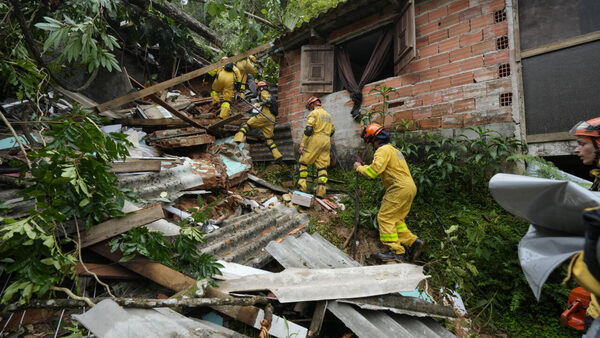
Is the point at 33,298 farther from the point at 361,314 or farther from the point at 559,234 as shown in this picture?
the point at 559,234

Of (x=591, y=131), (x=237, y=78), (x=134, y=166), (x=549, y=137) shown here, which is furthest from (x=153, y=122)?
(x=549, y=137)

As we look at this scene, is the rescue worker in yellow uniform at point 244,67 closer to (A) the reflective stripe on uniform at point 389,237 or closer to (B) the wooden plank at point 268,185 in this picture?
(B) the wooden plank at point 268,185

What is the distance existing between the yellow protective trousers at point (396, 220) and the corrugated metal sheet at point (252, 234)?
3.84ft

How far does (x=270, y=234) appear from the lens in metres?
3.51

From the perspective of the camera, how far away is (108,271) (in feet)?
6.70

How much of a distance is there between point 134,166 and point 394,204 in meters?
3.36

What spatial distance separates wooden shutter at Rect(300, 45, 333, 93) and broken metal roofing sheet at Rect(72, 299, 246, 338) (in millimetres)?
5438

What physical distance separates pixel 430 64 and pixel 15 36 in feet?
20.5

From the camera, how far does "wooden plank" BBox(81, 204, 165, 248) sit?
6.51ft

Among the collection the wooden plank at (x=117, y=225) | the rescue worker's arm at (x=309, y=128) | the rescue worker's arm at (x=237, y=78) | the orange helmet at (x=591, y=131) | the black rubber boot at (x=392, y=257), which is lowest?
the black rubber boot at (x=392, y=257)

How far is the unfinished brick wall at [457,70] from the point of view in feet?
13.5

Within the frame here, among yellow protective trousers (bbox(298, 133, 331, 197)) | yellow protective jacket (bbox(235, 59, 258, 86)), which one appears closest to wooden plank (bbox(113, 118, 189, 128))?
yellow protective trousers (bbox(298, 133, 331, 197))

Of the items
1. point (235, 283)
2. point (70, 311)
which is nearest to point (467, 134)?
point (235, 283)

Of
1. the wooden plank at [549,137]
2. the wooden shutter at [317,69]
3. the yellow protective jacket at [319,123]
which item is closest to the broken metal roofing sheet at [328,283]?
the wooden plank at [549,137]
